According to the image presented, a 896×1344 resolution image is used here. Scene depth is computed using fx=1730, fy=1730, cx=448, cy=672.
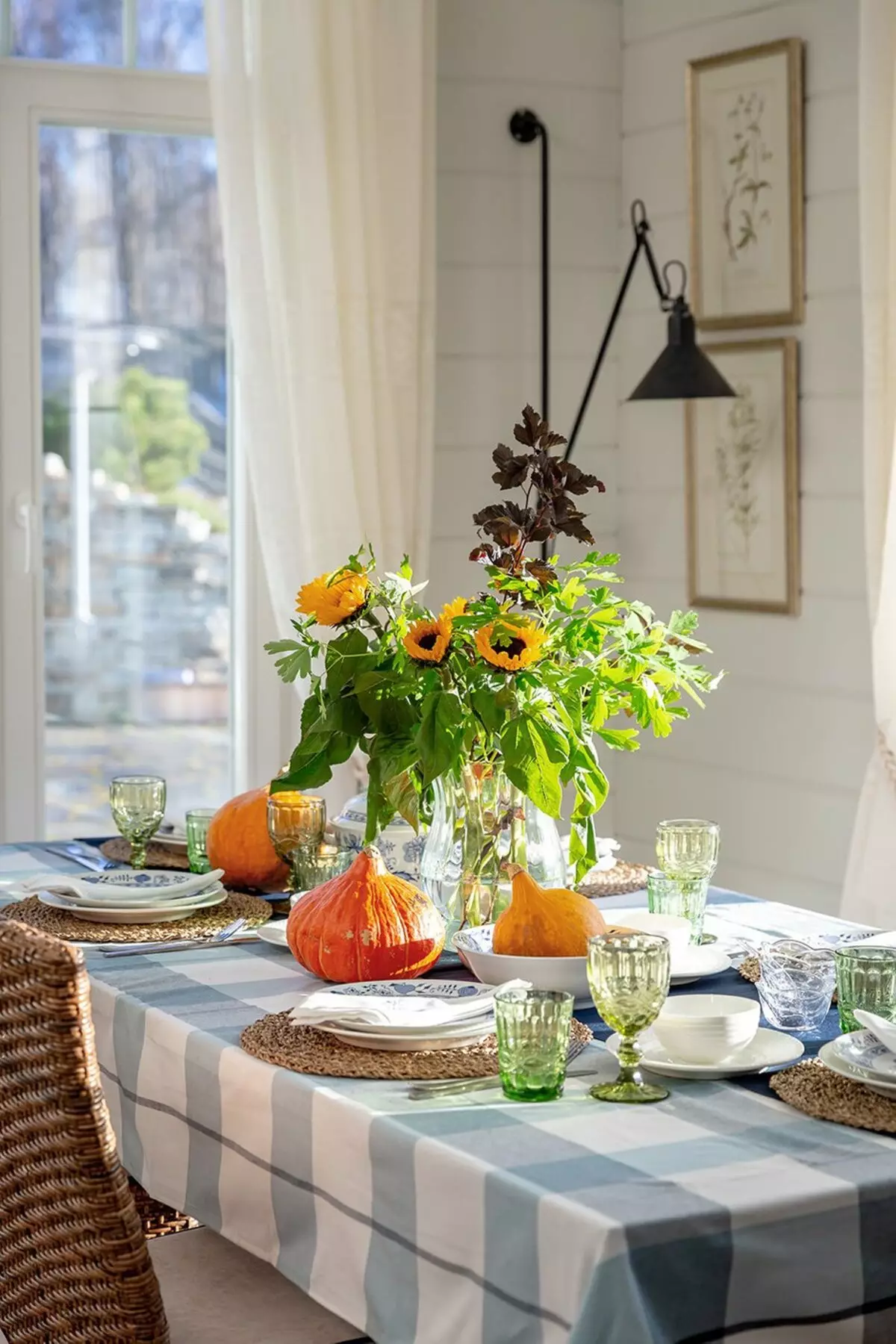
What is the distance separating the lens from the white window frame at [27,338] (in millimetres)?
3652

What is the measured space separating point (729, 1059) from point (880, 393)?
2004 millimetres

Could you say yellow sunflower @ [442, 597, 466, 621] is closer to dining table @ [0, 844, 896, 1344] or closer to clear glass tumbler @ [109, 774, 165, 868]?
dining table @ [0, 844, 896, 1344]

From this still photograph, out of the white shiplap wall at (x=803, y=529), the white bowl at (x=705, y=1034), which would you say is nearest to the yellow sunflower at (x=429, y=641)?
the white bowl at (x=705, y=1034)

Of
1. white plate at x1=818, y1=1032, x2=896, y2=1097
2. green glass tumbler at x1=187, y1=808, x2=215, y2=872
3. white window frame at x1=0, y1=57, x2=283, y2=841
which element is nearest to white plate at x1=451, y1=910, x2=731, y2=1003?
white plate at x1=818, y1=1032, x2=896, y2=1097

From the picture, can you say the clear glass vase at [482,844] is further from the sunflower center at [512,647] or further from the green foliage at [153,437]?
the green foliage at [153,437]

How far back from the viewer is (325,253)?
145 inches

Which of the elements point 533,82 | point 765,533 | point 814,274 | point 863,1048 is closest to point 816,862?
point 765,533

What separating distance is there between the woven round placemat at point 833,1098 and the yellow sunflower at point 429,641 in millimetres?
550

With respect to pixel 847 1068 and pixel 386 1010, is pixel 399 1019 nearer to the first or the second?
pixel 386 1010

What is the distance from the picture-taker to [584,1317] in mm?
1103

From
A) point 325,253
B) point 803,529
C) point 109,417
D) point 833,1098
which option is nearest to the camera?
point 833,1098

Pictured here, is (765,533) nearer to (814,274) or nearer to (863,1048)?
(814,274)

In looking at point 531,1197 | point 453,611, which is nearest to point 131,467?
point 453,611

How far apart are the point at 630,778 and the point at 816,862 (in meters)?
0.64
